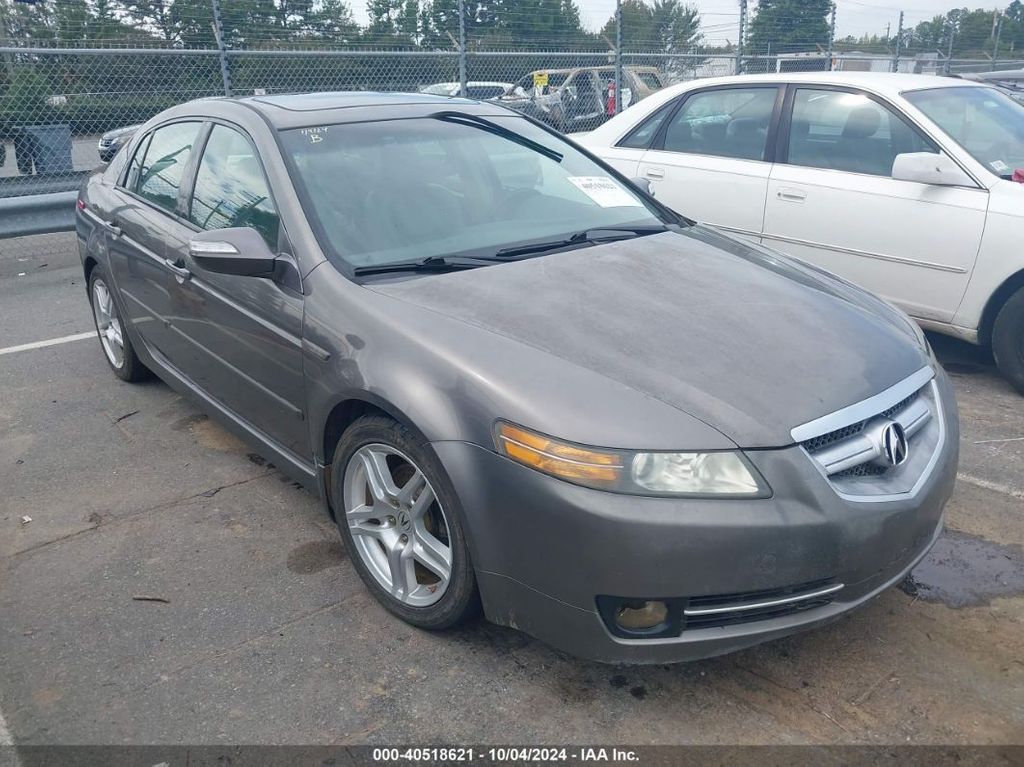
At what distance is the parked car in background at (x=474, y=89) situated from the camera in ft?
37.1

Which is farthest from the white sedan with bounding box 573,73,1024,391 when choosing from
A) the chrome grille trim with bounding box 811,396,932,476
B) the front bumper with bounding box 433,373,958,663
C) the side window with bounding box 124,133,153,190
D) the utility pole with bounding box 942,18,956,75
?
the utility pole with bounding box 942,18,956,75

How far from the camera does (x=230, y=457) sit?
4109mm

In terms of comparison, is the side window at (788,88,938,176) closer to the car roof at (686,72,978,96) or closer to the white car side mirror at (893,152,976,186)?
the car roof at (686,72,978,96)

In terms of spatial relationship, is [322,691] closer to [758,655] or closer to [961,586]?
[758,655]

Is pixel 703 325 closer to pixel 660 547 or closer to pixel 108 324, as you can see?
pixel 660 547

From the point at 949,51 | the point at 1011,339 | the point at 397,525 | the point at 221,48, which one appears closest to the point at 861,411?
the point at 397,525

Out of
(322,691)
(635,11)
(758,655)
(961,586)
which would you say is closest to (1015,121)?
(961,586)

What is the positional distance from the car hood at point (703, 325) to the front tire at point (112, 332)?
2509 millimetres

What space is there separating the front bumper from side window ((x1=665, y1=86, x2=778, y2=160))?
3.67 meters

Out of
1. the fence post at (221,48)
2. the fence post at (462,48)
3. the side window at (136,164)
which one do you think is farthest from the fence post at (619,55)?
the side window at (136,164)

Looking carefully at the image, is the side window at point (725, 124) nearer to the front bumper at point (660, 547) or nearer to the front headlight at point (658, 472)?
the front bumper at point (660, 547)

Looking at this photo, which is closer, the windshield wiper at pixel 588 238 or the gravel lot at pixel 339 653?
the gravel lot at pixel 339 653

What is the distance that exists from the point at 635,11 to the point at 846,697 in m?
13.5

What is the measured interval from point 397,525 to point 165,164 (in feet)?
7.81
